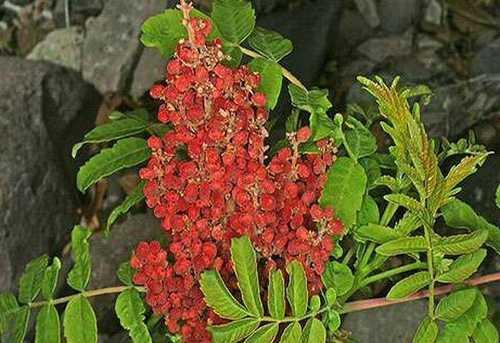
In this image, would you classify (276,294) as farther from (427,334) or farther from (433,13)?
(433,13)

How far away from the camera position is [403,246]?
116cm

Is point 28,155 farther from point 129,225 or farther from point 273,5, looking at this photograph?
point 273,5

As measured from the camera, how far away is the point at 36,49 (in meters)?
2.71

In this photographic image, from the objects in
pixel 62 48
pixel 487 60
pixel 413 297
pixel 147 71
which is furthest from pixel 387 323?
pixel 487 60

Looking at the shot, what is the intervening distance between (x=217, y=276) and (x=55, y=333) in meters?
0.25

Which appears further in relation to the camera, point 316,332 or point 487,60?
point 487,60

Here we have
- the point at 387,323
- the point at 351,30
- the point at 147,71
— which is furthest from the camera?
the point at 351,30

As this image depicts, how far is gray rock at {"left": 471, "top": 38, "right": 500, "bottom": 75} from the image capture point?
9.55 feet

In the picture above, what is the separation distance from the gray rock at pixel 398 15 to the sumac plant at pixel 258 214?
5.84ft

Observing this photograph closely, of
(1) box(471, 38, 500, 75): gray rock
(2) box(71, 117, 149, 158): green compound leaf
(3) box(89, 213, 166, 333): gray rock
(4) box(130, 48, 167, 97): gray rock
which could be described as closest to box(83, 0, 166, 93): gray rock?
Result: (4) box(130, 48, 167, 97): gray rock

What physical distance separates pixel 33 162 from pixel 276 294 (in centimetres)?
114

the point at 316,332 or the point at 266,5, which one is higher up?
the point at 316,332

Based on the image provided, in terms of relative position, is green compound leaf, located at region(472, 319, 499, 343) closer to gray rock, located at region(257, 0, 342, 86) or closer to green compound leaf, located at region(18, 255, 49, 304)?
green compound leaf, located at region(18, 255, 49, 304)

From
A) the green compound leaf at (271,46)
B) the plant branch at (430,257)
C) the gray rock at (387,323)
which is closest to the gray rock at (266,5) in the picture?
the gray rock at (387,323)
